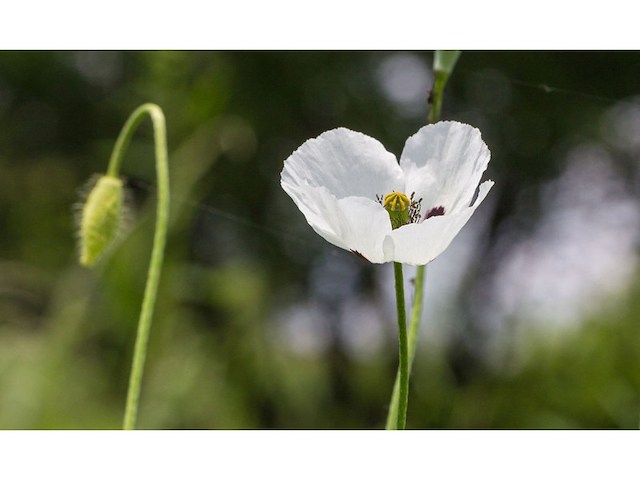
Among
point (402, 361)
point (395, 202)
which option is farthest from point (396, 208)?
point (402, 361)

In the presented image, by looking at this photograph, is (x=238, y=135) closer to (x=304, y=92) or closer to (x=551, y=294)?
(x=304, y=92)

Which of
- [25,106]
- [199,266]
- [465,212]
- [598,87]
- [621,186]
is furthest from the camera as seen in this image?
[25,106]

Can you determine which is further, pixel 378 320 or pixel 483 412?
pixel 378 320

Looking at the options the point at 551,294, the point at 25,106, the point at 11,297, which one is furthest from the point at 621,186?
the point at 25,106

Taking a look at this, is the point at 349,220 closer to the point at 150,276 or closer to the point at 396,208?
the point at 396,208

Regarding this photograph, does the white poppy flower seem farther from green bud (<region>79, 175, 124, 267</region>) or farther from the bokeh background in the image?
the bokeh background

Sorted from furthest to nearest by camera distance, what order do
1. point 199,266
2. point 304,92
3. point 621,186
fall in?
point 304,92, point 199,266, point 621,186
